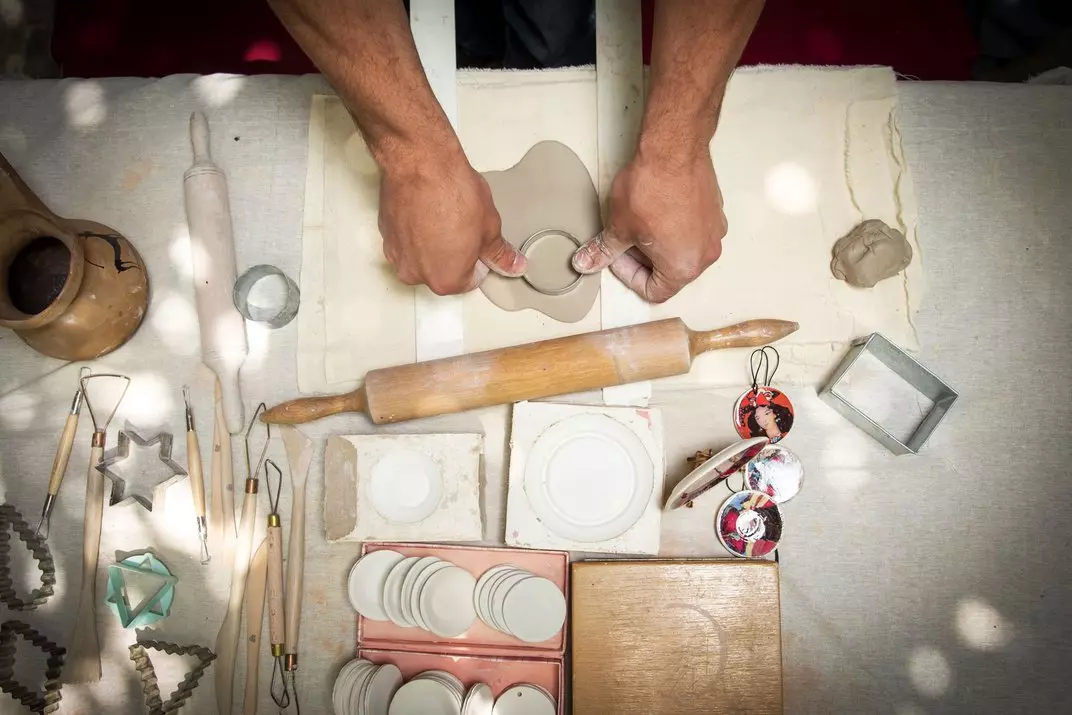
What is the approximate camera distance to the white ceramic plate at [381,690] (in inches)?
51.7

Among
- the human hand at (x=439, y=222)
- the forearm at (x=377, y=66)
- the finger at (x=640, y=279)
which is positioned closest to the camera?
the forearm at (x=377, y=66)

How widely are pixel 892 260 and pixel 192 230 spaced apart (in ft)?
5.12

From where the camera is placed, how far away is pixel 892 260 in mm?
1384

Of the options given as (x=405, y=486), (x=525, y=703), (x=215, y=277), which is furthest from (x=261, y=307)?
(x=525, y=703)

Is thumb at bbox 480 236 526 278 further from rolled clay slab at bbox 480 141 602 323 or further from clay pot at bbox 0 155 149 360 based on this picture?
clay pot at bbox 0 155 149 360

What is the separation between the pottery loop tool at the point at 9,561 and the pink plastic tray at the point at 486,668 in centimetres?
71

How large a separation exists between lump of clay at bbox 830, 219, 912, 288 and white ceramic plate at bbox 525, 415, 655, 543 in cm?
60

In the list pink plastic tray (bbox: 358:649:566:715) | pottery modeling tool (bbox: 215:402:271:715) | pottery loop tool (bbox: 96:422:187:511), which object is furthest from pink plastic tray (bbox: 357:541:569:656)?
pottery loop tool (bbox: 96:422:187:511)

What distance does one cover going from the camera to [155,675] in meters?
1.32

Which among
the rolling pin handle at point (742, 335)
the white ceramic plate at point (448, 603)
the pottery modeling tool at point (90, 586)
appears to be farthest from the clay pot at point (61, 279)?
the rolling pin handle at point (742, 335)

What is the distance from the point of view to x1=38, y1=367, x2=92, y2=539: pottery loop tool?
1433 millimetres

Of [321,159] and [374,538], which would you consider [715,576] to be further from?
[321,159]

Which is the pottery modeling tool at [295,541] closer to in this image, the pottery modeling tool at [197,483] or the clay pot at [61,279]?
the pottery modeling tool at [197,483]

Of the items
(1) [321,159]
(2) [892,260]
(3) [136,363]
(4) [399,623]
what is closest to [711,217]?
(2) [892,260]
